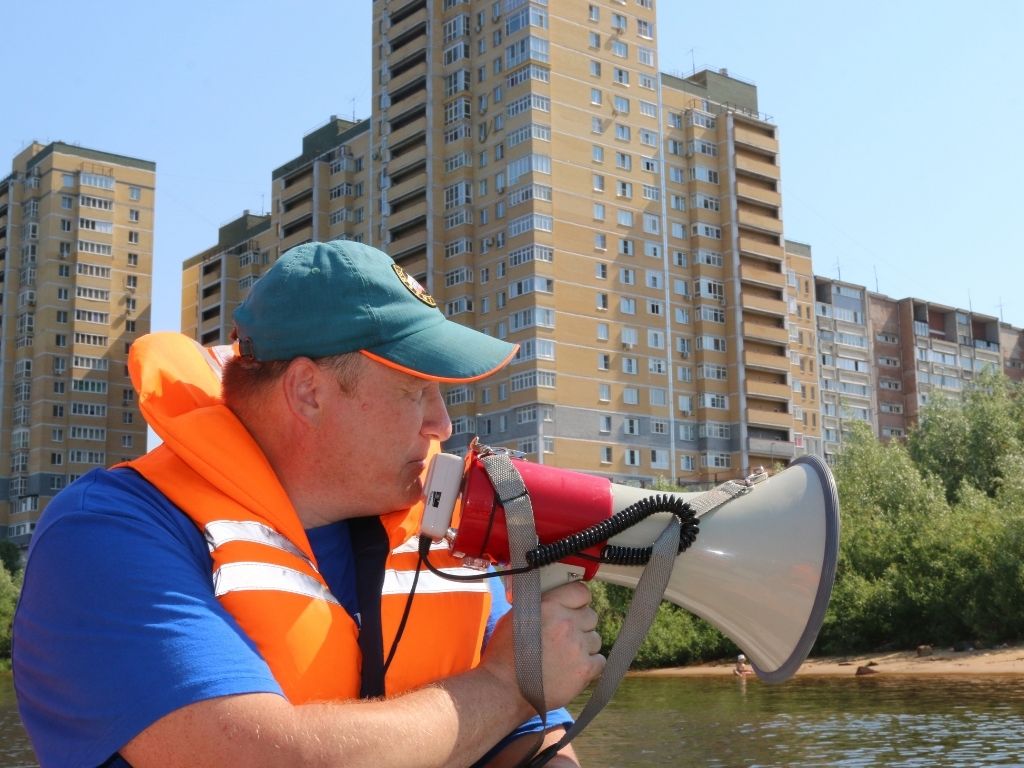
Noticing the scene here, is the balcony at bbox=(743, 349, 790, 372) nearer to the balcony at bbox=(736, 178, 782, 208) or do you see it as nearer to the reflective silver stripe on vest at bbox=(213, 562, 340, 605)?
the balcony at bbox=(736, 178, 782, 208)

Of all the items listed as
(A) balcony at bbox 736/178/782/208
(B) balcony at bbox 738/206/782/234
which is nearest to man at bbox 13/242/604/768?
(B) balcony at bbox 738/206/782/234

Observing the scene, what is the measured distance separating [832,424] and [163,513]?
416ft

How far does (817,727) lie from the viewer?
87.2 ft

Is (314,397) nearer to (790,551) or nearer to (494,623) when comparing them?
(494,623)


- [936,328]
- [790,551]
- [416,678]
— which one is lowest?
[416,678]

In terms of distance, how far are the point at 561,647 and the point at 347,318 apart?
2.70ft

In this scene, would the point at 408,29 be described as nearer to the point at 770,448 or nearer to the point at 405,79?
the point at 405,79

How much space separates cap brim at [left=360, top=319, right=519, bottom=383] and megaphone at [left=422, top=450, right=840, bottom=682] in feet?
0.61

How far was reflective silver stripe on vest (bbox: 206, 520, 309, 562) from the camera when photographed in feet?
7.50

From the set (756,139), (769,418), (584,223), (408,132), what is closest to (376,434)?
(584,223)

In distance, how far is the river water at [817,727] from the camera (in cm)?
2183

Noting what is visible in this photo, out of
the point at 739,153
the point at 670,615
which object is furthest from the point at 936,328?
the point at 670,615

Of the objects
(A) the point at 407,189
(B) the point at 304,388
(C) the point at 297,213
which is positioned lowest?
(B) the point at 304,388

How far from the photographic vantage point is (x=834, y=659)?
4578 cm
